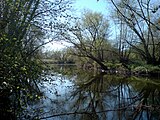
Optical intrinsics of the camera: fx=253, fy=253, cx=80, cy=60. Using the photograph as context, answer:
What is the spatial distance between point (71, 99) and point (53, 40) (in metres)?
3.59

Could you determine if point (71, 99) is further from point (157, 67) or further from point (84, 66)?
point (84, 66)

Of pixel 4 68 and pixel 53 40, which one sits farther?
pixel 53 40

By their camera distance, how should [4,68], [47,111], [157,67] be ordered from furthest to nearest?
[157,67] < [47,111] < [4,68]

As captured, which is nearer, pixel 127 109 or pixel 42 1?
pixel 42 1

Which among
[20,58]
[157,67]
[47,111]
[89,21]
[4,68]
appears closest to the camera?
[4,68]

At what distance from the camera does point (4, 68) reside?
237 inches

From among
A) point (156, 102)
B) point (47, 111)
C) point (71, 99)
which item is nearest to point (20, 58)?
point (47, 111)

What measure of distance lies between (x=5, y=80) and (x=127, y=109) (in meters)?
6.22

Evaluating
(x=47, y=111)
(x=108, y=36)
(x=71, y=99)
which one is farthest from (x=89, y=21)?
(x=47, y=111)

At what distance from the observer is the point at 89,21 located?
1751 inches

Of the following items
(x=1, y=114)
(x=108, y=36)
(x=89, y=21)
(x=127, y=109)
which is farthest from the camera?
(x=108, y=36)

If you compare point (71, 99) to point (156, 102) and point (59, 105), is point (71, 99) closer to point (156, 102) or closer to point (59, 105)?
point (59, 105)

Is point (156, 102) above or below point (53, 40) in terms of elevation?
below

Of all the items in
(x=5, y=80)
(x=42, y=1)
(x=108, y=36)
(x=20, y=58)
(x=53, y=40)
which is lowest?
(x=5, y=80)
